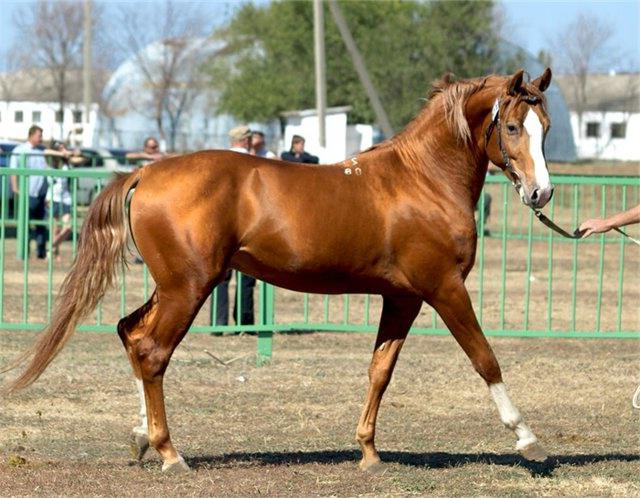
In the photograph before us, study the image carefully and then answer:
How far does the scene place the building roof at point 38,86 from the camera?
66.4 meters

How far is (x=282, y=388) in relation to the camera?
32.7 feet

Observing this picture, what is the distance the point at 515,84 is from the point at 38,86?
65299mm

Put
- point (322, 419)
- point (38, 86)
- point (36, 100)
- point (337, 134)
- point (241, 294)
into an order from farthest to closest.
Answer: point (38, 86) → point (36, 100) → point (337, 134) → point (241, 294) → point (322, 419)

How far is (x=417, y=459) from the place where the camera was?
7465 millimetres

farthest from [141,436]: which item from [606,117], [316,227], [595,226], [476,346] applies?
[606,117]

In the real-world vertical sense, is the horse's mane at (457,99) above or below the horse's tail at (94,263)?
above

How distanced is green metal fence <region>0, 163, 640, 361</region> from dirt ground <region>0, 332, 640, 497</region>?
330 millimetres

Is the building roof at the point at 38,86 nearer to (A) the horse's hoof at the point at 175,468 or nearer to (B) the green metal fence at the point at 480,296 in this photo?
(B) the green metal fence at the point at 480,296

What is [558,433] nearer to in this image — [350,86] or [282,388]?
[282,388]

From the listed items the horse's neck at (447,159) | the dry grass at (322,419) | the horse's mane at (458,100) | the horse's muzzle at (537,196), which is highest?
the horse's mane at (458,100)

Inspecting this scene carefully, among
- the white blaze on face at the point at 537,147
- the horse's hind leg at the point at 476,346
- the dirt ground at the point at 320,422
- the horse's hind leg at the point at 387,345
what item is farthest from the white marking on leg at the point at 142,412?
the white blaze on face at the point at 537,147

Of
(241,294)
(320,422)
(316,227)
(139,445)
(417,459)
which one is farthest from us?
(241,294)

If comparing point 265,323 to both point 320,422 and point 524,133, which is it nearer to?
point 320,422

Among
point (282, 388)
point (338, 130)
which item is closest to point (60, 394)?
point (282, 388)
